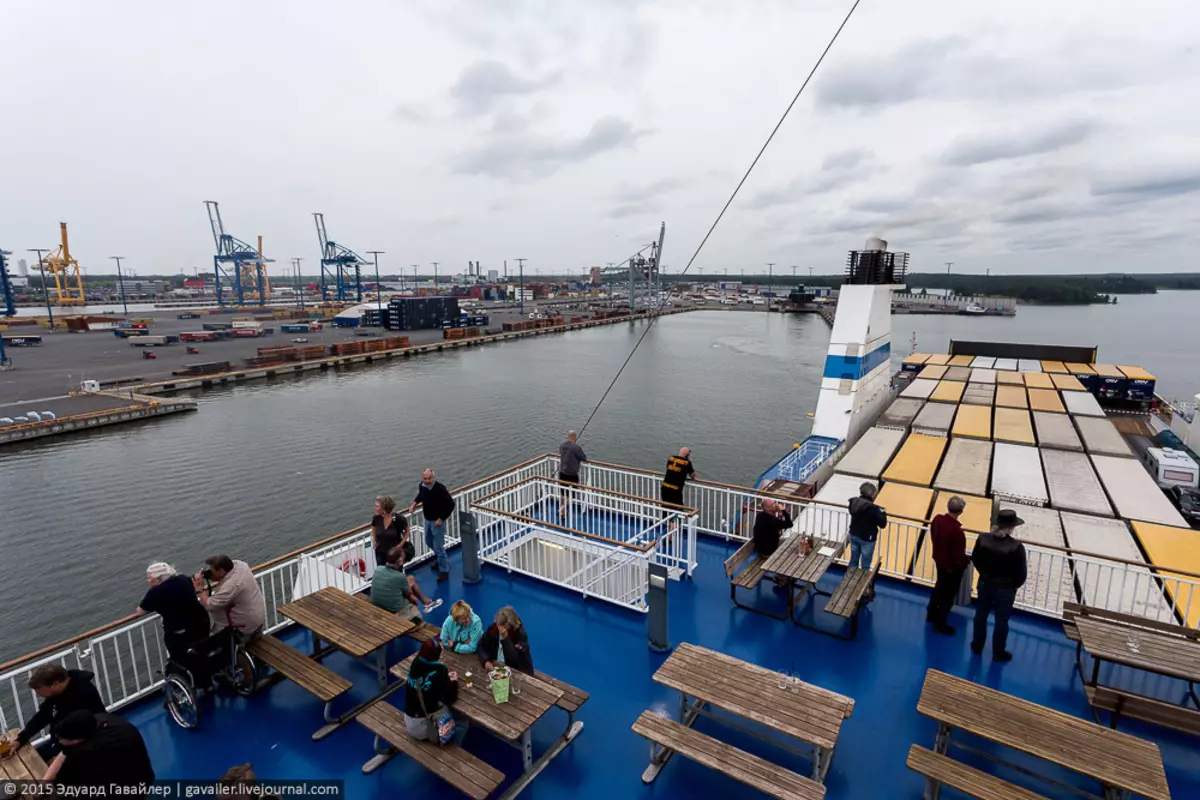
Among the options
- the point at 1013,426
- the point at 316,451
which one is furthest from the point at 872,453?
the point at 316,451

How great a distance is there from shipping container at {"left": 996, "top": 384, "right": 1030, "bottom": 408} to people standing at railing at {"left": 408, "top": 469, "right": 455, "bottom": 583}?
874 inches

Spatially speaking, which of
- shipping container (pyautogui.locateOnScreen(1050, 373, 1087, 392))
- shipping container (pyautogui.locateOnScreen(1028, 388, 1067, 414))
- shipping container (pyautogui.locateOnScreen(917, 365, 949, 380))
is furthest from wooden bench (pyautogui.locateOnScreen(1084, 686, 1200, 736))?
shipping container (pyautogui.locateOnScreen(917, 365, 949, 380))

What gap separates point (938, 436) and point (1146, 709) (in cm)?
1409

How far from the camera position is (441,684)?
4.17 meters

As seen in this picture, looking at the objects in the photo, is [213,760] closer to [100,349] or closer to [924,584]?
[924,584]

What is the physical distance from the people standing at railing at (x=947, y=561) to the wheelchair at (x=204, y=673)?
6901mm

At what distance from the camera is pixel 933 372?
29.5 meters

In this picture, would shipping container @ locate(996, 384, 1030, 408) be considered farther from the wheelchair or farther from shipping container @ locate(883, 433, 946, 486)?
the wheelchair

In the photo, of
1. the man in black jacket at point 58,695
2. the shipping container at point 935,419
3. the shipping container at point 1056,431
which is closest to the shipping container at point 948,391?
the shipping container at point 935,419

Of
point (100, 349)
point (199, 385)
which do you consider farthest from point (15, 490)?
point (100, 349)

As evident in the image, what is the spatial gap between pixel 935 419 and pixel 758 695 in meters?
18.4

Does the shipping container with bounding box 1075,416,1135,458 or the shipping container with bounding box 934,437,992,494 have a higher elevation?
the shipping container with bounding box 1075,416,1135,458

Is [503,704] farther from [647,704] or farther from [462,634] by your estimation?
[647,704]

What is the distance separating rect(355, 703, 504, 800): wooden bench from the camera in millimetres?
3780
